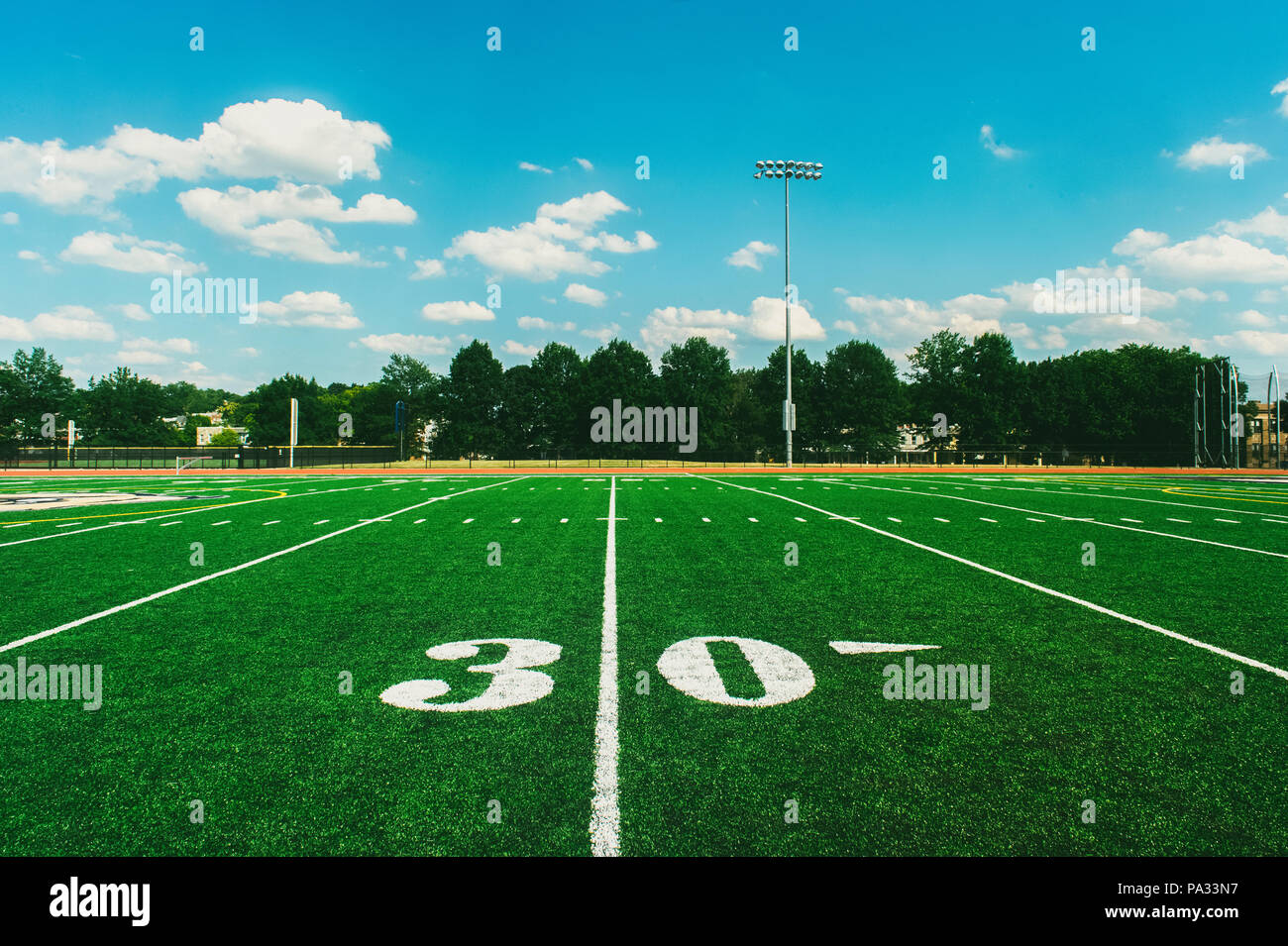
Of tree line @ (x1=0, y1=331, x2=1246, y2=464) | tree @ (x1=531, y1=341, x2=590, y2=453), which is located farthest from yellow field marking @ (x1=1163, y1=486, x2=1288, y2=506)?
tree @ (x1=531, y1=341, x2=590, y2=453)

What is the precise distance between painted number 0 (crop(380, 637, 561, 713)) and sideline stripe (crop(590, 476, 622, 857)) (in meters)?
0.42

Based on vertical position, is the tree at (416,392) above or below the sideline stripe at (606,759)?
above

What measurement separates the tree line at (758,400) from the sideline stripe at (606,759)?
59.4 meters

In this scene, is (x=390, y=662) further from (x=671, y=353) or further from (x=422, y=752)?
(x=671, y=353)

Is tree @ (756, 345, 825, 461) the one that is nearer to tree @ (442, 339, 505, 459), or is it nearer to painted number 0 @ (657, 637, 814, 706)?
tree @ (442, 339, 505, 459)

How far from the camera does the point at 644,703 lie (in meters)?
4.58

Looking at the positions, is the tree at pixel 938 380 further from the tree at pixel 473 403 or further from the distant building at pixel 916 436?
the tree at pixel 473 403

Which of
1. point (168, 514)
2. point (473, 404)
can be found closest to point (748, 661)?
point (168, 514)

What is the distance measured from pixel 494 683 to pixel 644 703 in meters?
1.12

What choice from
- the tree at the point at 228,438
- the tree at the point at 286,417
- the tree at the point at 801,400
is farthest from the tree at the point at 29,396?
the tree at the point at 801,400

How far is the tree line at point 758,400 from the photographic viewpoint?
2803 inches

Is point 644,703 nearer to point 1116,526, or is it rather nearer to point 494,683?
point 494,683

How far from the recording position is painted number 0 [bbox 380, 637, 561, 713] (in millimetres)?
4570
